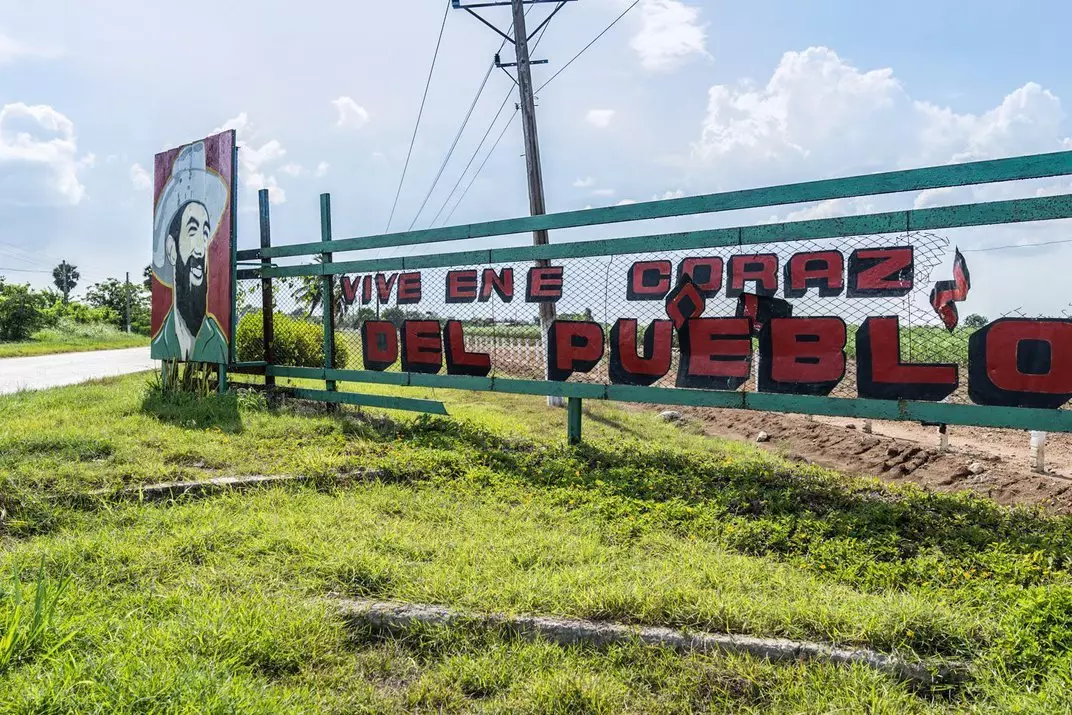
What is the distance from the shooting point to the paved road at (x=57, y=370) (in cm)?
998

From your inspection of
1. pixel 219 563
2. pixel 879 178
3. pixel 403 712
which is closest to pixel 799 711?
pixel 403 712

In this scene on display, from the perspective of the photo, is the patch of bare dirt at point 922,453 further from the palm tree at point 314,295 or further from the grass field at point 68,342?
the grass field at point 68,342

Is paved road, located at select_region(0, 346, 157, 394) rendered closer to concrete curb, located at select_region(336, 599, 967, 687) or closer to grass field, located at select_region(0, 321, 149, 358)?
grass field, located at select_region(0, 321, 149, 358)

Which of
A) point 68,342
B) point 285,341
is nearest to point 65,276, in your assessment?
point 68,342

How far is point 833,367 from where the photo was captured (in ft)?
15.6

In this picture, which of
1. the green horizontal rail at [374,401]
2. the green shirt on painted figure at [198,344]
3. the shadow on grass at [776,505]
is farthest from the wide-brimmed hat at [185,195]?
the shadow on grass at [776,505]

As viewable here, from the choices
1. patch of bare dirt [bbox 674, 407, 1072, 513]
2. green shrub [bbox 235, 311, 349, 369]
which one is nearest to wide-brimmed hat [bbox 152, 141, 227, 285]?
green shrub [bbox 235, 311, 349, 369]

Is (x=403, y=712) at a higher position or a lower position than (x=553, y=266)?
lower

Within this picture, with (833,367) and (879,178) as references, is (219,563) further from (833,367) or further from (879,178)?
(879,178)

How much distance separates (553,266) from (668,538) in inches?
120

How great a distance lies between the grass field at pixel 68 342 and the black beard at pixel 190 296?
1147cm

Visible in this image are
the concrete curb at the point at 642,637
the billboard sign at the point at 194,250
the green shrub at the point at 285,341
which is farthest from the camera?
the green shrub at the point at 285,341

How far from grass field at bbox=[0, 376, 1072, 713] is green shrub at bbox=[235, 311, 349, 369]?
4.16 m

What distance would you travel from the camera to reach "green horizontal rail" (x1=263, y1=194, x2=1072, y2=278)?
4098mm
